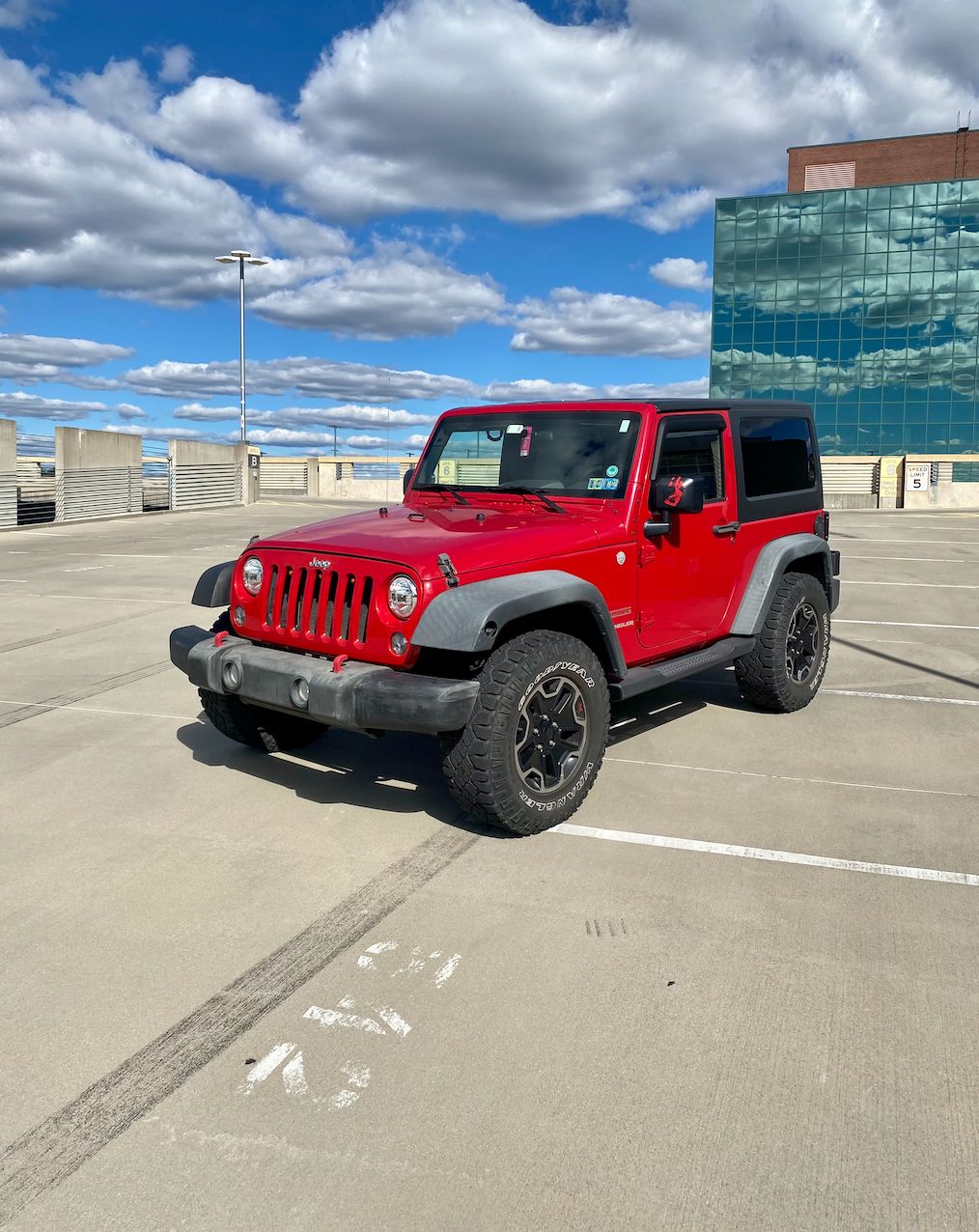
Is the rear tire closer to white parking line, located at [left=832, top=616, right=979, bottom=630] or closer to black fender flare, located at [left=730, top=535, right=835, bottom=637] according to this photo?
black fender flare, located at [left=730, top=535, right=835, bottom=637]

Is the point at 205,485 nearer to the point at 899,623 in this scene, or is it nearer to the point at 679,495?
the point at 899,623

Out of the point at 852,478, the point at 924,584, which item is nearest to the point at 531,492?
the point at 924,584

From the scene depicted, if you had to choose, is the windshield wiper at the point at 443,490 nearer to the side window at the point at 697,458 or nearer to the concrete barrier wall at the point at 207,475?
the side window at the point at 697,458

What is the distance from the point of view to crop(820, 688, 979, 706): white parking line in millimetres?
6988

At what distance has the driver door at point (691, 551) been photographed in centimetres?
536

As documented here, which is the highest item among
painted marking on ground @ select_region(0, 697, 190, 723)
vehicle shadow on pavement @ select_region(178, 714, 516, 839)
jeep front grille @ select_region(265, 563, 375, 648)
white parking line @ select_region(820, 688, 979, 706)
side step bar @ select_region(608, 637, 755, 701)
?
jeep front grille @ select_region(265, 563, 375, 648)

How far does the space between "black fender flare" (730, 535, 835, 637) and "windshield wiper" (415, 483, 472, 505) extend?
1780 millimetres

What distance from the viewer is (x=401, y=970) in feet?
10.8

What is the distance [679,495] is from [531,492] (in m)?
0.77

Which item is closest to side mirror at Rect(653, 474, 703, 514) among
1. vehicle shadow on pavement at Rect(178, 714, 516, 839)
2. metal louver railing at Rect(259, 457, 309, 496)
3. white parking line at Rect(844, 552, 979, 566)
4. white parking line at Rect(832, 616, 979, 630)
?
vehicle shadow on pavement at Rect(178, 714, 516, 839)

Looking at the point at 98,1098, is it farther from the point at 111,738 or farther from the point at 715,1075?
the point at 111,738

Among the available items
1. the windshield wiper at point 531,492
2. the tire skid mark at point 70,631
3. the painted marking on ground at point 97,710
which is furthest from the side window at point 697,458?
the tire skid mark at point 70,631

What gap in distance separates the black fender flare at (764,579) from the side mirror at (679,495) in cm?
110

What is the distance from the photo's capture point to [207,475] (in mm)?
30500
